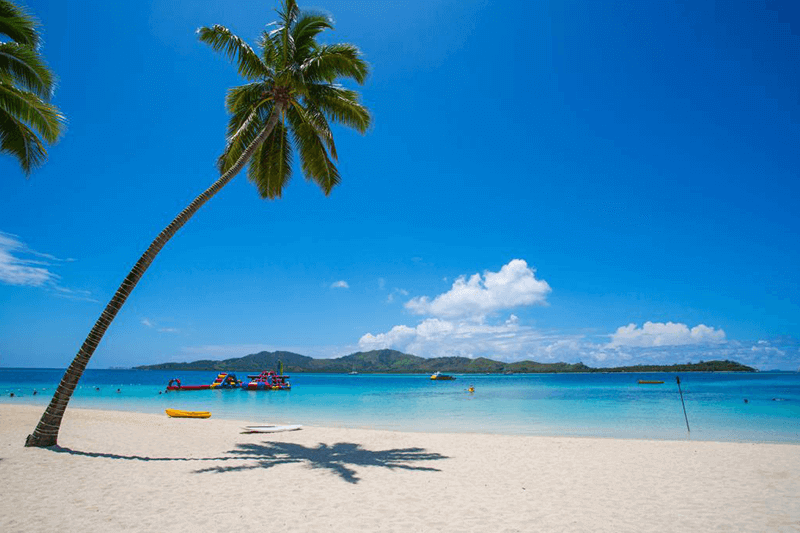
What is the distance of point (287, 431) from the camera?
50.4 ft

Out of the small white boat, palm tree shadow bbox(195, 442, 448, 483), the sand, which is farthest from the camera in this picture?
the small white boat

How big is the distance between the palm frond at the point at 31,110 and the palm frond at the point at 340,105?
21.3 feet

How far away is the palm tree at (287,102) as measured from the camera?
1159 cm

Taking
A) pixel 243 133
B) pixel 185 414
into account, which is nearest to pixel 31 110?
pixel 243 133

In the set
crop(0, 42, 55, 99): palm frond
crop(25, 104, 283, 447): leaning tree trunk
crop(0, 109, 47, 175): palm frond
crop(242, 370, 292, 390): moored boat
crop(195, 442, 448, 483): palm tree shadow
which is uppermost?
crop(0, 42, 55, 99): palm frond

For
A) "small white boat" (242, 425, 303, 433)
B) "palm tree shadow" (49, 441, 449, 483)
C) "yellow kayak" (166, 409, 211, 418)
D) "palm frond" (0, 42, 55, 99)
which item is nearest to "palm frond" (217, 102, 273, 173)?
"palm frond" (0, 42, 55, 99)

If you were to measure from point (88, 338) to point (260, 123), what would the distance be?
7.51 m

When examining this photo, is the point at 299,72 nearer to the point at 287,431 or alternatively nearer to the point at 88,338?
the point at 88,338

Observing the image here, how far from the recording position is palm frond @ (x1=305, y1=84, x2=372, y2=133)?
40.2 ft

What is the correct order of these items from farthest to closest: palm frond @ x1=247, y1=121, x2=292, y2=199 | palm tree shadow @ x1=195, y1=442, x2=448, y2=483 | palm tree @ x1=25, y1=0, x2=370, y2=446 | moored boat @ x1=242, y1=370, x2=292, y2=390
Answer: moored boat @ x1=242, y1=370, x2=292, y2=390 → palm frond @ x1=247, y1=121, x2=292, y2=199 → palm tree @ x1=25, y1=0, x2=370, y2=446 → palm tree shadow @ x1=195, y1=442, x2=448, y2=483

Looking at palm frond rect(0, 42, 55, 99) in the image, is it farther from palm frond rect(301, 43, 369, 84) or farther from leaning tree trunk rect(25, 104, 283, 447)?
palm frond rect(301, 43, 369, 84)

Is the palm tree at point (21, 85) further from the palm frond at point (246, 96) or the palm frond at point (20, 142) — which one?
the palm frond at point (246, 96)

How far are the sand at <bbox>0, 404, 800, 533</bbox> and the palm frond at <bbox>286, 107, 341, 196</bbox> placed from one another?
8.11 m

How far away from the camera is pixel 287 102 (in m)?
12.2
